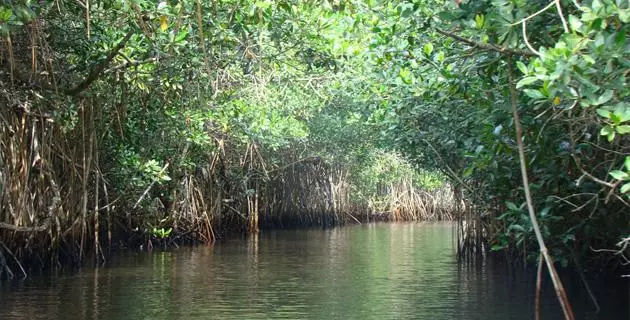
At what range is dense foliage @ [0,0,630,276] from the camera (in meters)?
4.86

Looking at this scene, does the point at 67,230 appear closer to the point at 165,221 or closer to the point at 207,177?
the point at 165,221

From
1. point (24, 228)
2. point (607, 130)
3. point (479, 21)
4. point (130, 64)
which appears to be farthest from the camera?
point (24, 228)

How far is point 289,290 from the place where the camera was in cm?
1000

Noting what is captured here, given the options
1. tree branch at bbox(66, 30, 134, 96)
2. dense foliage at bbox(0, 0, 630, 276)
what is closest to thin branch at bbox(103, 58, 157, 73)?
dense foliage at bbox(0, 0, 630, 276)

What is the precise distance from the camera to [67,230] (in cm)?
1127

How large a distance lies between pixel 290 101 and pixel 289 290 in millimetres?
8064

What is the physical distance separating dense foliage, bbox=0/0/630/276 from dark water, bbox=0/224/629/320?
0.69 meters

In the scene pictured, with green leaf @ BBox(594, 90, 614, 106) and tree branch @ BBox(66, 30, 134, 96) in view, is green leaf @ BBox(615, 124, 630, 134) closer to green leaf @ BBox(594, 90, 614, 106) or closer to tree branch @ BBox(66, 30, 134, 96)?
green leaf @ BBox(594, 90, 614, 106)

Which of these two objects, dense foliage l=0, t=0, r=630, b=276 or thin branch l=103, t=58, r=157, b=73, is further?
thin branch l=103, t=58, r=157, b=73

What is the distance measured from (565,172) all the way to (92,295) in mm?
5377

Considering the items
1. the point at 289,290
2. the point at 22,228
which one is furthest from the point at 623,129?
the point at 22,228

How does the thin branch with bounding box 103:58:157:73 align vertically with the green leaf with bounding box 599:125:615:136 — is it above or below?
above

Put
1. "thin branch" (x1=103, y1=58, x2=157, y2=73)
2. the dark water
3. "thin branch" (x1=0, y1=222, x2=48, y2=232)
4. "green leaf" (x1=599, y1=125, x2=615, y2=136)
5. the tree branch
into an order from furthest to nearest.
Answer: "thin branch" (x1=103, y1=58, x2=157, y2=73)
"thin branch" (x1=0, y1=222, x2=48, y2=232)
the tree branch
the dark water
"green leaf" (x1=599, y1=125, x2=615, y2=136)

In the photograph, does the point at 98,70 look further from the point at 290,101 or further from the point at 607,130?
the point at 290,101
